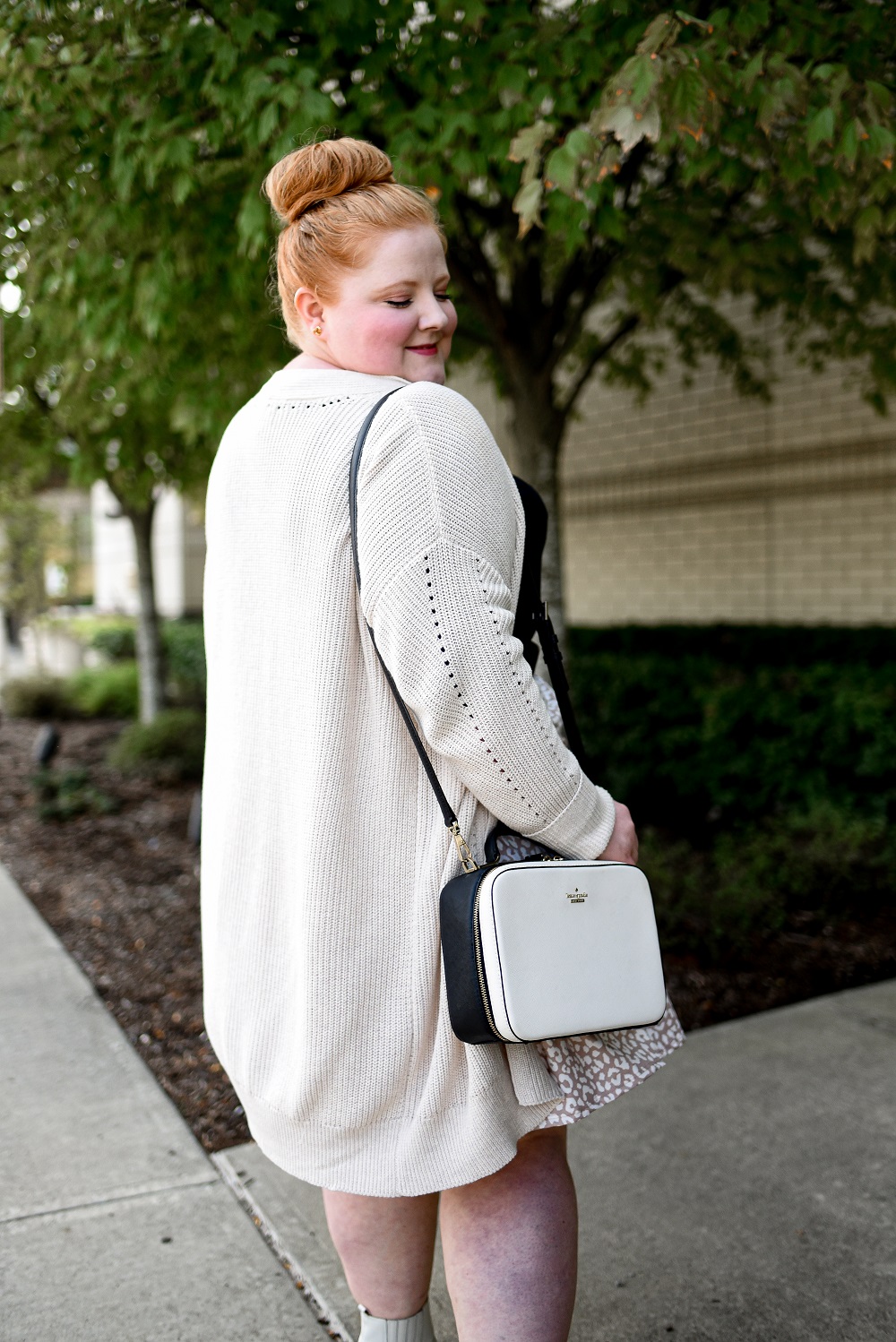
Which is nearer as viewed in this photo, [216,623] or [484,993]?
[484,993]

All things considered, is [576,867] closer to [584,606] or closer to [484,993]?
[484,993]

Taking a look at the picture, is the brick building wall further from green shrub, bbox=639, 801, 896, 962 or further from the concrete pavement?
the concrete pavement

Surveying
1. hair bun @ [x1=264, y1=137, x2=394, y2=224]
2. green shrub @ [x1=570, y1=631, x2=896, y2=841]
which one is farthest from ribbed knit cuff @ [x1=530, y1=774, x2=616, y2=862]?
green shrub @ [x1=570, y1=631, x2=896, y2=841]

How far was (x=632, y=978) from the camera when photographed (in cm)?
154

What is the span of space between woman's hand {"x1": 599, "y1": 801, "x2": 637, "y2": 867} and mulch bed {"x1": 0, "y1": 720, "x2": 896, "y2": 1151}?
1981 mm

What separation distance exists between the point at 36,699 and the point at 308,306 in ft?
37.6

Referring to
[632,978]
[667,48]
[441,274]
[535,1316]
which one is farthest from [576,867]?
[667,48]

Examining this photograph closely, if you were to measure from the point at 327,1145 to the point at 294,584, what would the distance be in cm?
78

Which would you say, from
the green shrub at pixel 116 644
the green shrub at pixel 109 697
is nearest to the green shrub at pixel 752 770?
the green shrub at pixel 109 697

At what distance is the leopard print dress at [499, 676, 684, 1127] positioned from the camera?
1.57 meters

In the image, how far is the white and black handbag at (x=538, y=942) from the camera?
1.44m

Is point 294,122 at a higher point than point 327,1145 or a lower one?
higher

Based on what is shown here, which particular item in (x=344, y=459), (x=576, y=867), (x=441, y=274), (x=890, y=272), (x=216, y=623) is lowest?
(x=576, y=867)

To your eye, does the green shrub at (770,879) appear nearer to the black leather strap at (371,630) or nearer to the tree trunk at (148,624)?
the black leather strap at (371,630)
